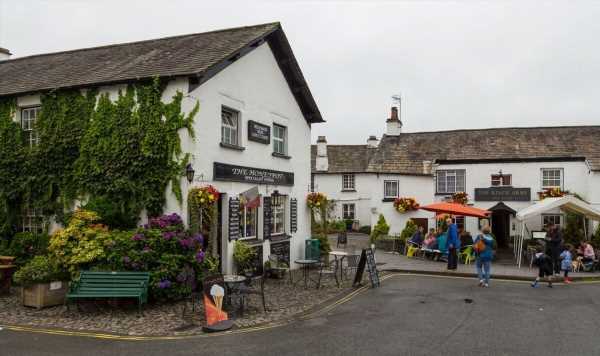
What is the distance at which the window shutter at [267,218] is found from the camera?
16781 mm

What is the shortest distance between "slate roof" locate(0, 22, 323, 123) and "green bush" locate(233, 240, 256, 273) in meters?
4.80

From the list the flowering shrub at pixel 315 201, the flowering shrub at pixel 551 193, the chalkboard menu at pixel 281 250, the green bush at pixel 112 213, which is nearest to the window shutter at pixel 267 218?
the chalkboard menu at pixel 281 250

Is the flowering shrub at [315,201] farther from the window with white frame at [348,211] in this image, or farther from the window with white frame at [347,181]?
the window with white frame at [348,211]

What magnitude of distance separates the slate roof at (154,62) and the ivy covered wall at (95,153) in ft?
1.79

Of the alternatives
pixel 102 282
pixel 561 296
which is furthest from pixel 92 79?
pixel 561 296

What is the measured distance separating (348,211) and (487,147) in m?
16.3

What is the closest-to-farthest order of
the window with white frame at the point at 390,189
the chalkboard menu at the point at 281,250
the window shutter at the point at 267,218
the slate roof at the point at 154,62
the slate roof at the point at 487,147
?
the slate roof at the point at 154,62 → the window shutter at the point at 267,218 → the chalkboard menu at the point at 281,250 → the slate roof at the point at 487,147 → the window with white frame at the point at 390,189

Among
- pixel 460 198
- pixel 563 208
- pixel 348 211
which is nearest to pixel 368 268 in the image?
pixel 563 208

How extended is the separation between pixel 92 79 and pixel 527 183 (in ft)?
74.3

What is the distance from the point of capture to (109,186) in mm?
13750

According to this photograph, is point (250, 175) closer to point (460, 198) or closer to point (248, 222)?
point (248, 222)

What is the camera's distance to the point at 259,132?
54.7 ft

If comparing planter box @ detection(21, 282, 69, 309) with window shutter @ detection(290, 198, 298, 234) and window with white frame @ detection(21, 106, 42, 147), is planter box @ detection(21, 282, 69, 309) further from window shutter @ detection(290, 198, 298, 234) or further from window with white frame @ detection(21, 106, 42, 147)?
window shutter @ detection(290, 198, 298, 234)

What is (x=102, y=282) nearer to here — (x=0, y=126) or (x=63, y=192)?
(x=63, y=192)
